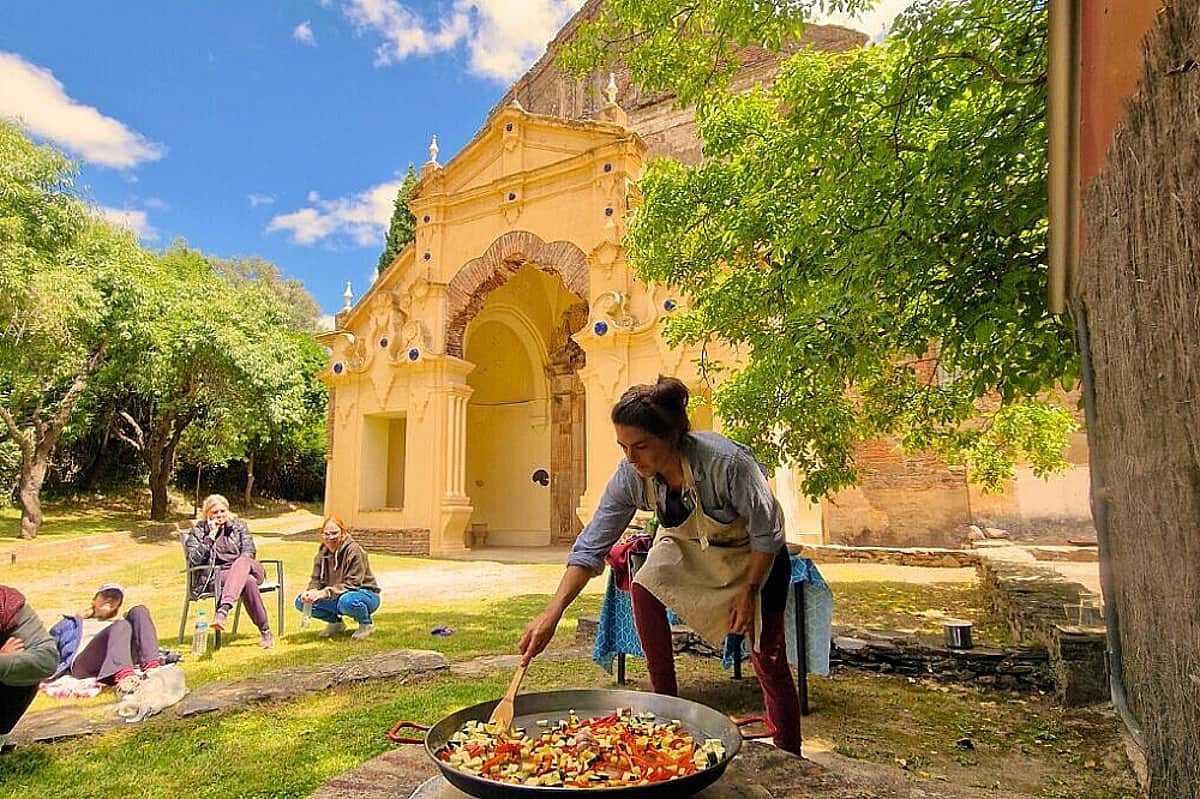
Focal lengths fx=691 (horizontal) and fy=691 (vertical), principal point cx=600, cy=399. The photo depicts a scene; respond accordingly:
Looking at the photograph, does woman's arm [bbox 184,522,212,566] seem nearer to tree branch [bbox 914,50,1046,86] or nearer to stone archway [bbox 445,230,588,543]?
tree branch [bbox 914,50,1046,86]

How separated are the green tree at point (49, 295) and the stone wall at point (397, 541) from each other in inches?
278

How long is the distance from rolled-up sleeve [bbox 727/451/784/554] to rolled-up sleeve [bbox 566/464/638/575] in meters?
0.35

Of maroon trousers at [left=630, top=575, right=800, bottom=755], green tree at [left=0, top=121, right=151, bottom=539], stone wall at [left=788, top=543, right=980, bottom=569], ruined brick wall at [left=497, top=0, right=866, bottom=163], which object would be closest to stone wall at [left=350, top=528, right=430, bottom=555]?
green tree at [left=0, top=121, right=151, bottom=539]

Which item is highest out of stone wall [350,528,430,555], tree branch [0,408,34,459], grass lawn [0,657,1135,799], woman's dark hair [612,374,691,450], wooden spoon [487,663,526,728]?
tree branch [0,408,34,459]

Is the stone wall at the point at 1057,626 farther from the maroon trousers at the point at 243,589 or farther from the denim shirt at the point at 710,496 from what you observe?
the maroon trousers at the point at 243,589

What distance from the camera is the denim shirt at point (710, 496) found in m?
2.35

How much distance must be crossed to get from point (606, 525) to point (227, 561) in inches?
210

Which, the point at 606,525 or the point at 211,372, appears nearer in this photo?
the point at 606,525

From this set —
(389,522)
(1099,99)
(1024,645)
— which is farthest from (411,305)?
(1099,99)

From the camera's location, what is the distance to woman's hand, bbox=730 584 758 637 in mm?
2508

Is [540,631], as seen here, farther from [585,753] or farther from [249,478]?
[249,478]

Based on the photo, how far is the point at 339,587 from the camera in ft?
20.6

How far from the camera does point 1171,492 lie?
1.89m

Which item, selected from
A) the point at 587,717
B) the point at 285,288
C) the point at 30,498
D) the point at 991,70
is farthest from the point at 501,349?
the point at 285,288
